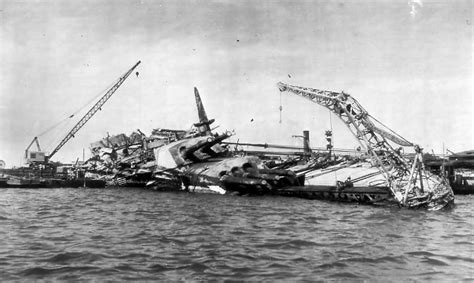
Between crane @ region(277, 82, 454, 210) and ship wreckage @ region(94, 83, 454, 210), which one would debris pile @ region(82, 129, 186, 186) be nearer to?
ship wreckage @ region(94, 83, 454, 210)

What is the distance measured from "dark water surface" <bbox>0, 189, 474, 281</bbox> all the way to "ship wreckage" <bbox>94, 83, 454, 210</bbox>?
5.85 m

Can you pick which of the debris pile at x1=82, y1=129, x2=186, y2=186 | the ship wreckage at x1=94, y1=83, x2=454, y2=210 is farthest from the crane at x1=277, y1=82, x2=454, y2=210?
the debris pile at x1=82, y1=129, x2=186, y2=186

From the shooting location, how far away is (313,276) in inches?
407

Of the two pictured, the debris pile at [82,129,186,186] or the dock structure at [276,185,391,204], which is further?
the debris pile at [82,129,186,186]

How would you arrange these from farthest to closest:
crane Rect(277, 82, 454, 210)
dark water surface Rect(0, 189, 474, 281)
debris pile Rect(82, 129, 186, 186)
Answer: debris pile Rect(82, 129, 186, 186), crane Rect(277, 82, 454, 210), dark water surface Rect(0, 189, 474, 281)

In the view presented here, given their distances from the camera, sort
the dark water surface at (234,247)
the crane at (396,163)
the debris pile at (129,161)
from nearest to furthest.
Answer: the dark water surface at (234,247) < the crane at (396,163) < the debris pile at (129,161)

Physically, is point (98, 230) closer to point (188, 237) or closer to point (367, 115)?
point (188, 237)

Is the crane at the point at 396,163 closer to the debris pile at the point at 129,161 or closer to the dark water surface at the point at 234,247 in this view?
the dark water surface at the point at 234,247

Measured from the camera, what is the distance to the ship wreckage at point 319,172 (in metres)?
27.9

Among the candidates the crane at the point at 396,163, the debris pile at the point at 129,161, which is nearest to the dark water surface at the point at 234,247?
the crane at the point at 396,163

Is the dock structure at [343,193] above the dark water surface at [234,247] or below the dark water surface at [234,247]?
above

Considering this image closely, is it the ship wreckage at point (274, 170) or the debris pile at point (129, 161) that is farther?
the debris pile at point (129, 161)

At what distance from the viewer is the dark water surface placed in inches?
419

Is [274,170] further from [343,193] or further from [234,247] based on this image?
[234,247]
